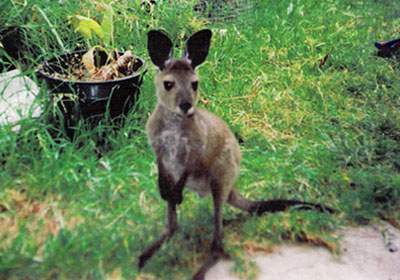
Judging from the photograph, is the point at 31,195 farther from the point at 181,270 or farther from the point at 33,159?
the point at 181,270

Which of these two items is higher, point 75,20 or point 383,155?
point 75,20

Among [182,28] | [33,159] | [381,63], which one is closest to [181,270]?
[33,159]

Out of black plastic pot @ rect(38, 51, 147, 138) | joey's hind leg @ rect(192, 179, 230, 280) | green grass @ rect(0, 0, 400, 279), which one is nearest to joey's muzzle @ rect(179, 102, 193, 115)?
joey's hind leg @ rect(192, 179, 230, 280)

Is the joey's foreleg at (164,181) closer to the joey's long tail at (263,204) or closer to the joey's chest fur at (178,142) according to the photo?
the joey's chest fur at (178,142)

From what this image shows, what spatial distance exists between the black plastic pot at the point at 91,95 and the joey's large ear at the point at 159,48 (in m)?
1.27

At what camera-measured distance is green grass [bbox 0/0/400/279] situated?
220 cm

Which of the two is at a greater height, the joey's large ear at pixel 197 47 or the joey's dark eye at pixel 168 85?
the joey's large ear at pixel 197 47

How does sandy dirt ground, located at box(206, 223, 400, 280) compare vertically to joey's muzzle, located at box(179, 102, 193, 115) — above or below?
below

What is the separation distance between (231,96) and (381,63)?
7.46 ft

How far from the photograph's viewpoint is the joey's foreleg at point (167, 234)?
204cm

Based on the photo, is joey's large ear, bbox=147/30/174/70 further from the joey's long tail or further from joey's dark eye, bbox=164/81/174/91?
the joey's long tail

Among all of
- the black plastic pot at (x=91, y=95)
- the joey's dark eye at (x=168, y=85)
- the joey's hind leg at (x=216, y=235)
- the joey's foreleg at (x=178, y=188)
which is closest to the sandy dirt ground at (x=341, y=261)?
the joey's hind leg at (x=216, y=235)

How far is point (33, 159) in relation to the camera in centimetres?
283

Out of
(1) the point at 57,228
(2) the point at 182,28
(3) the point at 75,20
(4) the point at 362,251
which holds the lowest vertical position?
(4) the point at 362,251
